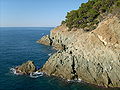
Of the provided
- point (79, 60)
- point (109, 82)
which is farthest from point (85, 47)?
point (109, 82)

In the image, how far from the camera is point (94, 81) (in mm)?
53281

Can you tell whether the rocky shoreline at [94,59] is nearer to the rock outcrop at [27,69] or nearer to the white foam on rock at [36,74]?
the rock outcrop at [27,69]

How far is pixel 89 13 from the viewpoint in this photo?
85.1 m

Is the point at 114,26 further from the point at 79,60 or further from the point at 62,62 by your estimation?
the point at 62,62

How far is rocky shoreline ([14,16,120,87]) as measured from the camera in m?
51.6

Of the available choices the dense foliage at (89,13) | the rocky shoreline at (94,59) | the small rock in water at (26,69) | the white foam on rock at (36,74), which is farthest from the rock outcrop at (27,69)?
the dense foliage at (89,13)

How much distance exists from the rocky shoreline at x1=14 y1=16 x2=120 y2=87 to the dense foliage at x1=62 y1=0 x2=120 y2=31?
71.7ft

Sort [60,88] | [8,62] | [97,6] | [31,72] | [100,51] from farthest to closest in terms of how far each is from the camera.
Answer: [97,6]
[8,62]
[31,72]
[100,51]
[60,88]

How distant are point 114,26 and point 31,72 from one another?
94.4ft

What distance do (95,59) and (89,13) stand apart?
117 ft

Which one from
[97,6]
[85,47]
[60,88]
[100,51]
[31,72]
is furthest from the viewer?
[97,6]

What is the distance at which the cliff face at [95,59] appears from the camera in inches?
2031

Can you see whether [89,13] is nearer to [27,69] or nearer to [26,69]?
[27,69]

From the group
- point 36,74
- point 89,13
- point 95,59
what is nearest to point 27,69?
point 36,74
